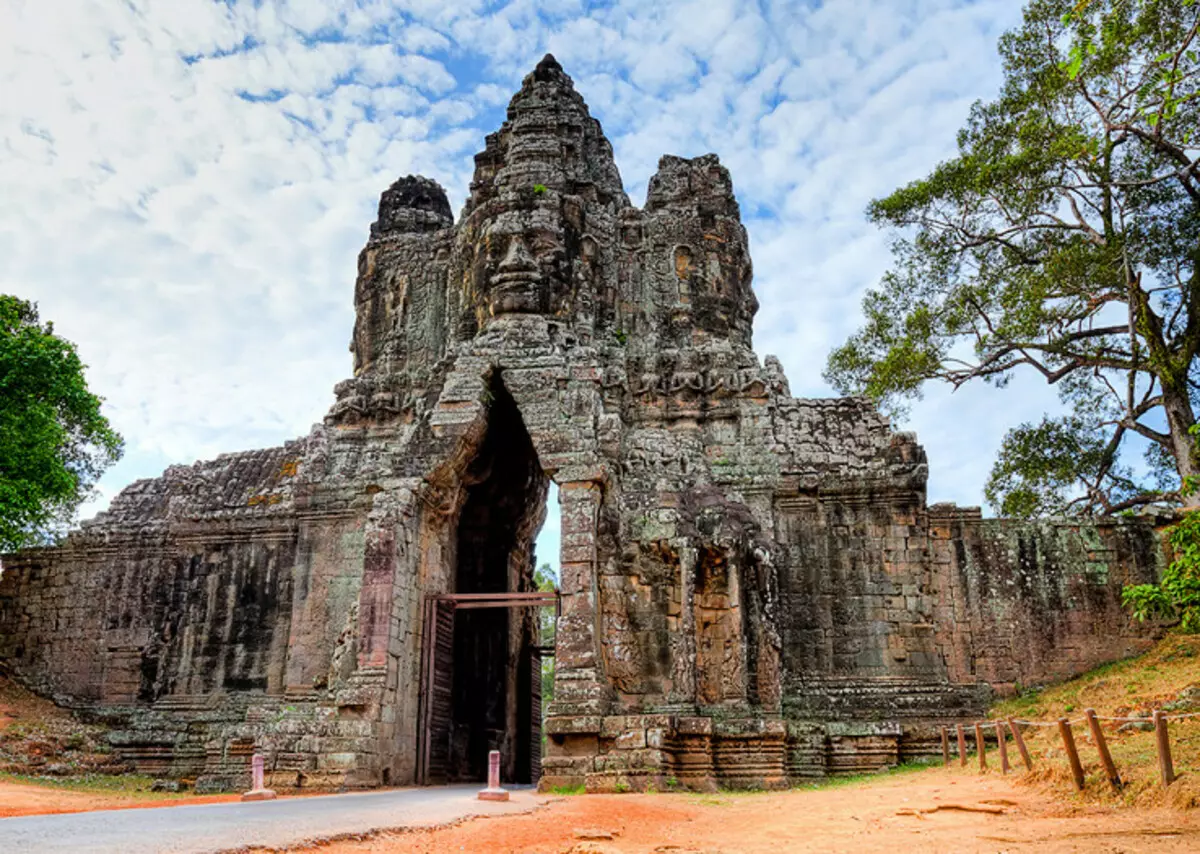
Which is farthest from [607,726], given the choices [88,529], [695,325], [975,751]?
[88,529]

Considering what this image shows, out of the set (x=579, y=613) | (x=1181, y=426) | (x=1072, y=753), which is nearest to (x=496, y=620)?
(x=579, y=613)

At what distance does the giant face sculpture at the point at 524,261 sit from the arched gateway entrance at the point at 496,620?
4.66 ft

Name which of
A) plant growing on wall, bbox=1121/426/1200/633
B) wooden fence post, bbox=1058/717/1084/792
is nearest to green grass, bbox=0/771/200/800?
wooden fence post, bbox=1058/717/1084/792

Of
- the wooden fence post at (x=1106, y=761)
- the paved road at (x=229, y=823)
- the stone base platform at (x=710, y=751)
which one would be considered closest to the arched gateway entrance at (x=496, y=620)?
the stone base platform at (x=710, y=751)

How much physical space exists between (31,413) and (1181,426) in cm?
2037

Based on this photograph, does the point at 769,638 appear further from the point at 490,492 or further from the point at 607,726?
the point at 490,492

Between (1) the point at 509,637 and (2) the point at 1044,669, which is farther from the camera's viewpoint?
(1) the point at 509,637

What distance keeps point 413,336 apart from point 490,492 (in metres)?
2.96

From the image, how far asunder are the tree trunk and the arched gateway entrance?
37.5 ft

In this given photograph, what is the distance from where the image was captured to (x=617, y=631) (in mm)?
13172

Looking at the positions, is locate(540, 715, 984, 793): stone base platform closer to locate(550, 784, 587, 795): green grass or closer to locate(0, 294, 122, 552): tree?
locate(550, 784, 587, 795): green grass

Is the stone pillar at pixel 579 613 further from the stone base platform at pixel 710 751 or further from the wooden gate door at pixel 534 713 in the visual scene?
the wooden gate door at pixel 534 713

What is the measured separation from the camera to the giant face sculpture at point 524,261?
50.2 ft

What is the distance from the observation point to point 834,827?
806 cm
